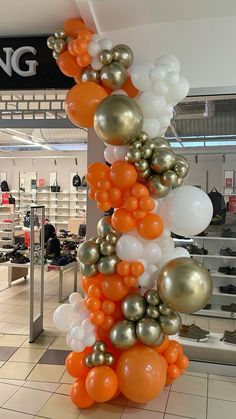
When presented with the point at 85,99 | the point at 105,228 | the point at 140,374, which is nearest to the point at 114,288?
the point at 105,228

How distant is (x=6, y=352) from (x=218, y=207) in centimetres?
307

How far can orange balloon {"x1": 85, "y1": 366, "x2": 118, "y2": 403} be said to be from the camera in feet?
7.63

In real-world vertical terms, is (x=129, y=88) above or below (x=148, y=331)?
above

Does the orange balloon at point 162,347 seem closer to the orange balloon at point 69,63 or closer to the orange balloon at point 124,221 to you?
the orange balloon at point 124,221

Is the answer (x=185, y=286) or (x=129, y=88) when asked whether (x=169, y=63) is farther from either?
(x=185, y=286)

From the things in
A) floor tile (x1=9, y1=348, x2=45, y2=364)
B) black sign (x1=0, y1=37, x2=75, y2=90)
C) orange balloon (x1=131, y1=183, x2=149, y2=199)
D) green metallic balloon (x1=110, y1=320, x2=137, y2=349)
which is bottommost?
floor tile (x1=9, y1=348, x2=45, y2=364)

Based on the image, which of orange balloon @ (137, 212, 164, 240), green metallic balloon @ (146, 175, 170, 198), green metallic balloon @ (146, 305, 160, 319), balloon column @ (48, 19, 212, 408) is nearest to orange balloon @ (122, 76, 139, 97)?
balloon column @ (48, 19, 212, 408)

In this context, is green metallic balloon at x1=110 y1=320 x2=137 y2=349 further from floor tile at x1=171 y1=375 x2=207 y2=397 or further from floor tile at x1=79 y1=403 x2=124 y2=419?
floor tile at x1=171 y1=375 x2=207 y2=397

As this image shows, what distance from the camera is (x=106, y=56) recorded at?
2.42m

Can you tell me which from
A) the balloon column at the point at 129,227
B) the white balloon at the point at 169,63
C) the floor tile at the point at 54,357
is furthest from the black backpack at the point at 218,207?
the floor tile at the point at 54,357

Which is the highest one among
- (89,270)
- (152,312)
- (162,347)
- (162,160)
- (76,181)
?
(76,181)

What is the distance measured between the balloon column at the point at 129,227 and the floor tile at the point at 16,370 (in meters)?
0.76

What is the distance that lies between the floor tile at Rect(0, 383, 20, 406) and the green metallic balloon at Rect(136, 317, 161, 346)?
1.22 metres

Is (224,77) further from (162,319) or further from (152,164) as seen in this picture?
(162,319)
